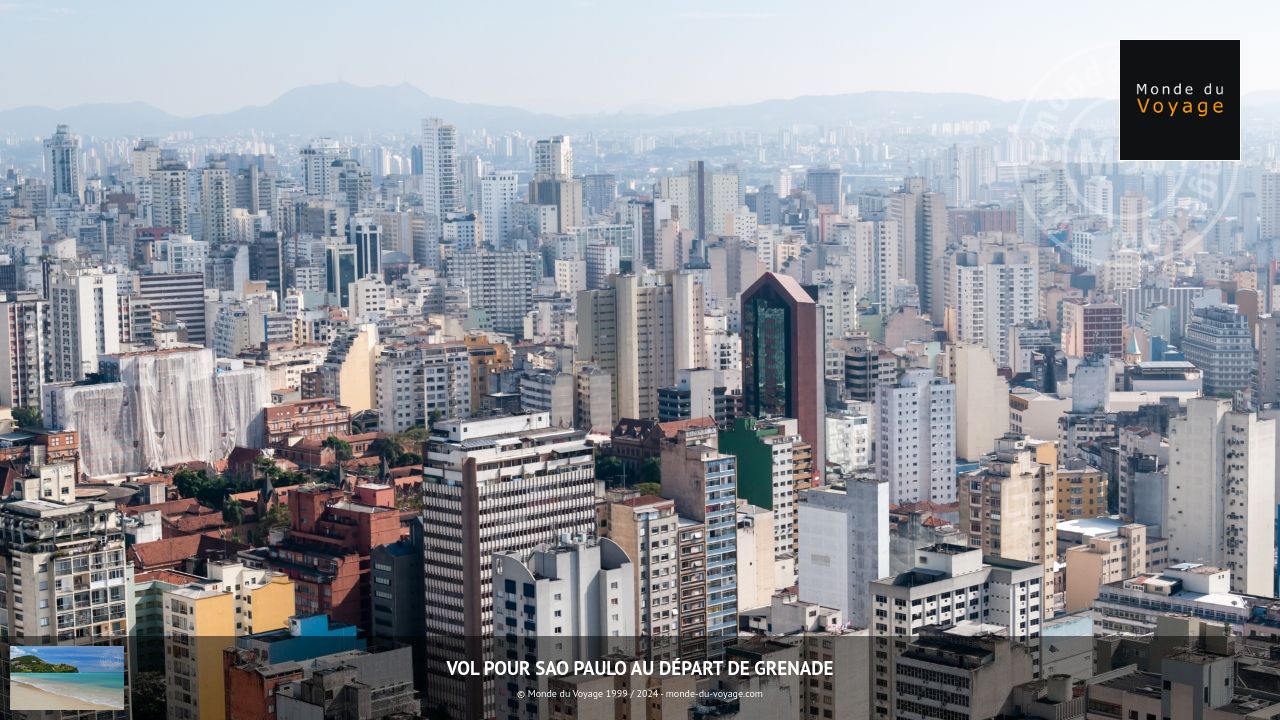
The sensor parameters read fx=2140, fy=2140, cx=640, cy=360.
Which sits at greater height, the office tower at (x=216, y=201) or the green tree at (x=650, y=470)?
the office tower at (x=216, y=201)

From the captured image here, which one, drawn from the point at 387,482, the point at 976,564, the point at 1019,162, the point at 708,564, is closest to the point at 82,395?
the point at 387,482

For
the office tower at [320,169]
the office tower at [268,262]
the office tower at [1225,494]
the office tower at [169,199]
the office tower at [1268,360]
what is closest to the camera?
the office tower at [1225,494]

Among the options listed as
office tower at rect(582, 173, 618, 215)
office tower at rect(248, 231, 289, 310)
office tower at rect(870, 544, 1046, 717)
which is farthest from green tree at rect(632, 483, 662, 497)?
office tower at rect(582, 173, 618, 215)

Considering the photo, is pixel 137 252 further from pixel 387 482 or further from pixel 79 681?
pixel 79 681

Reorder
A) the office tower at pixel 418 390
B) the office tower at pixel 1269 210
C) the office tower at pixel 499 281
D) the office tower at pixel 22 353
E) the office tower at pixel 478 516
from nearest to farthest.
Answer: the office tower at pixel 478 516, the office tower at pixel 418 390, the office tower at pixel 22 353, the office tower at pixel 1269 210, the office tower at pixel 499 281

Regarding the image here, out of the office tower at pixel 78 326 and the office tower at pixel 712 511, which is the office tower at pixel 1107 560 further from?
the office tower at pixel 78 326

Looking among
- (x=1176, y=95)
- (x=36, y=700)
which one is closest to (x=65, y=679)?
(x=36, y=700)

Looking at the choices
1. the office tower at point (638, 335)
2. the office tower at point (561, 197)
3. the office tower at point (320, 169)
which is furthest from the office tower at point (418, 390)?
the office tower at point (320, 169)
